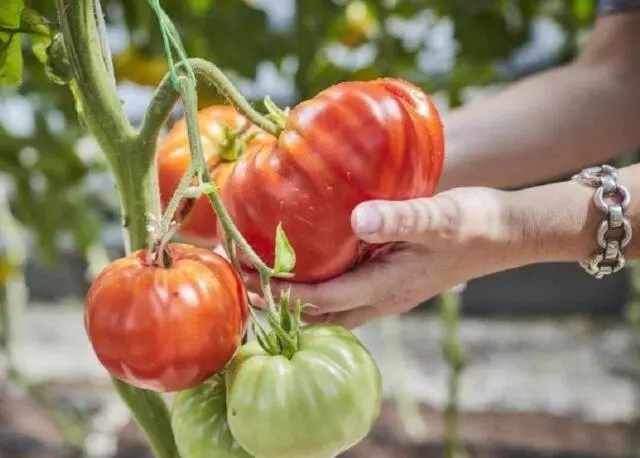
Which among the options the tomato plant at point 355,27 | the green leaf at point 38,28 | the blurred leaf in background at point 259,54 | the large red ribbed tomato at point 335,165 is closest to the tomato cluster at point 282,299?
the large red ribbed tomato at point 335,165

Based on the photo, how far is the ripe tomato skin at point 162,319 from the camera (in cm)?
42

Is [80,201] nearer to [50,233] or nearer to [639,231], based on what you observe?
[50,233]

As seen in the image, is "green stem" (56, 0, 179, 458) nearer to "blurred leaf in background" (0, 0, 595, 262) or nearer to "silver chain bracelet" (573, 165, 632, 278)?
"silver chain bracelet" (573, 165, 632, 278)

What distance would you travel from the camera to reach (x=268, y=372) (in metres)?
0.42

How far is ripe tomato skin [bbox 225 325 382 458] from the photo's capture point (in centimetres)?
42

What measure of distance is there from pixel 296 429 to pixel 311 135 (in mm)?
147

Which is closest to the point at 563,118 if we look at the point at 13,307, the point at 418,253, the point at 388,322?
the point at 418,253

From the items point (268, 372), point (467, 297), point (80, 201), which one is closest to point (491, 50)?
point (80, 201)

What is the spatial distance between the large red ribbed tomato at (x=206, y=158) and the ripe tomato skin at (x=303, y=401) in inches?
5.3

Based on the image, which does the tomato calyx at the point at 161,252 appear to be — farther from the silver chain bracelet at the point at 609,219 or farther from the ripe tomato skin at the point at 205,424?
the silver chain bracelet at the point at 609,219

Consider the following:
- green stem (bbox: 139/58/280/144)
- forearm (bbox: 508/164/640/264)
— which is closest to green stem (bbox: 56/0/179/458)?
green stem (bbox: 139/58/280/144)

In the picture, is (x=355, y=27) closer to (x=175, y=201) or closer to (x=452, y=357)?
(x=452, y=357)

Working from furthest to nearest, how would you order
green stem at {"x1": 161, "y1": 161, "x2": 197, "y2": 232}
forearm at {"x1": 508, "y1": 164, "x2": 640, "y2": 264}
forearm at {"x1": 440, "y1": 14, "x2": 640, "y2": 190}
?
1. forearm at {"x1": 440, "y1": 14, "x2": 640, "y2": 190}
2. forearm at {"x1": 508, "y1": 164, "x2": 640, "y2": 264}
3. green stem at {"x1": 161, "y1": 161, "x2": 197, "y2": 232}

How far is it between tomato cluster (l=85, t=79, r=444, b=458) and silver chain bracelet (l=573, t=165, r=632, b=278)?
0.72ft
